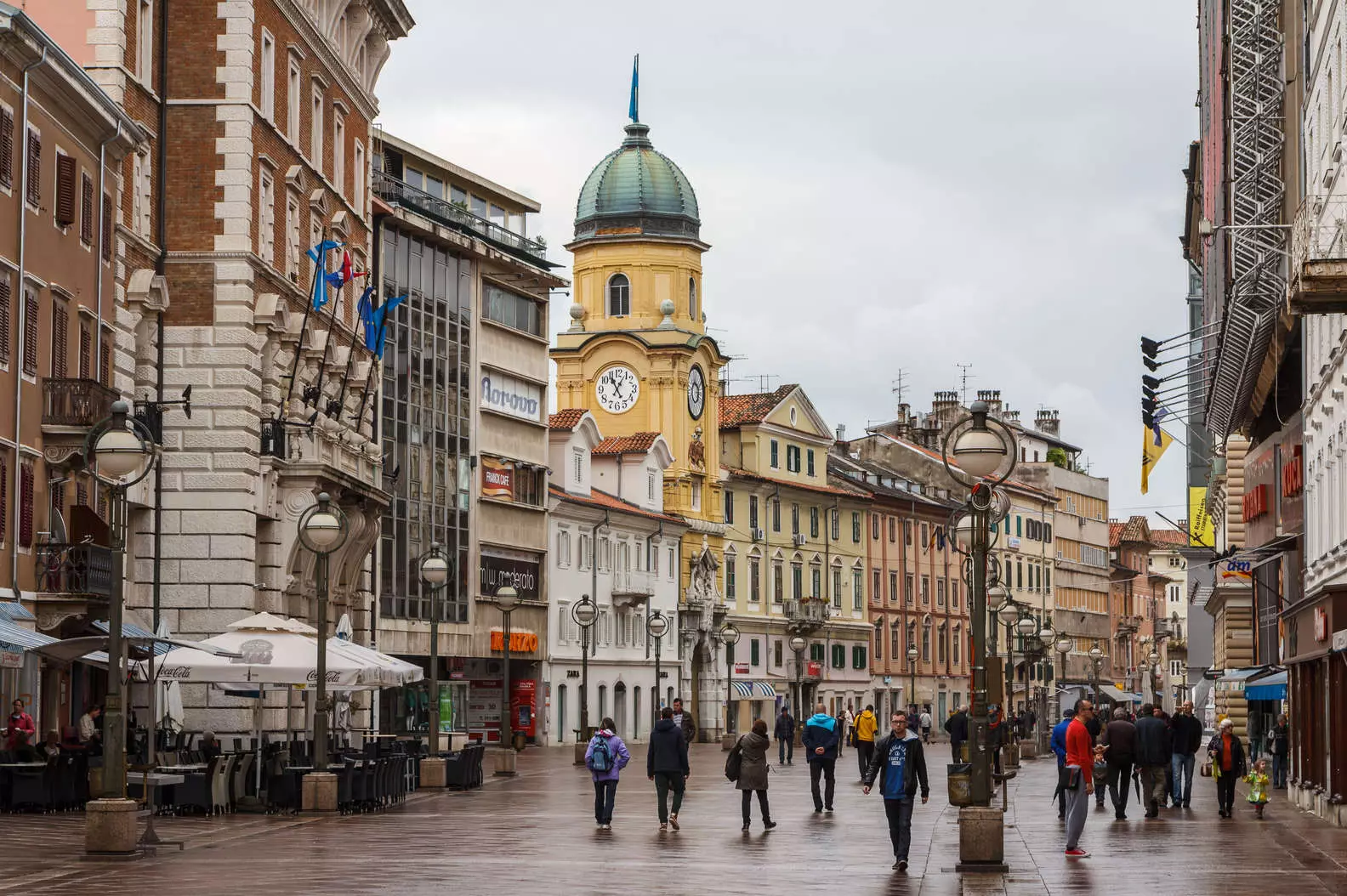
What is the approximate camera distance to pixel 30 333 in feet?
119

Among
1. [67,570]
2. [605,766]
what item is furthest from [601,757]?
[67,570]

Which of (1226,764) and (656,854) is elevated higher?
(1226,764)

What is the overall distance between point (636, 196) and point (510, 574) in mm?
22633

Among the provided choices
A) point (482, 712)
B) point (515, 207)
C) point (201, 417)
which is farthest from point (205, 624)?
point (515, 207)

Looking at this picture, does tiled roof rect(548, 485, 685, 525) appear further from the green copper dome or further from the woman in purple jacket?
the woman in purple jacket

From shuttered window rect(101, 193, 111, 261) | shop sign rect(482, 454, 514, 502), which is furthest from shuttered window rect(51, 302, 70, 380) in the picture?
shop sign rect(482, 454, 514, 502)

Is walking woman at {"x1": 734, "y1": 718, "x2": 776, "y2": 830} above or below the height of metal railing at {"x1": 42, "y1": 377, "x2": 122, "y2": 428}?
below

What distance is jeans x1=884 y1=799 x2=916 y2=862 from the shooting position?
2355 centimetres

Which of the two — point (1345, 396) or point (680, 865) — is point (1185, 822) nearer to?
point (1345, 396)

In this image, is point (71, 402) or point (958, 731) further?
point (958, 731)

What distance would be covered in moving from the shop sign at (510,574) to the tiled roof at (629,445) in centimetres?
1059

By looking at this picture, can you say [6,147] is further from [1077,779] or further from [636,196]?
[636,196]

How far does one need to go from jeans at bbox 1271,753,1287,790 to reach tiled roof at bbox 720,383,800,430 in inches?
2409

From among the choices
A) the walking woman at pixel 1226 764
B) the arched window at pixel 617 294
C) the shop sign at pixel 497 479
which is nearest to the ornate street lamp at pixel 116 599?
the walking woman at pixel 1226 764
